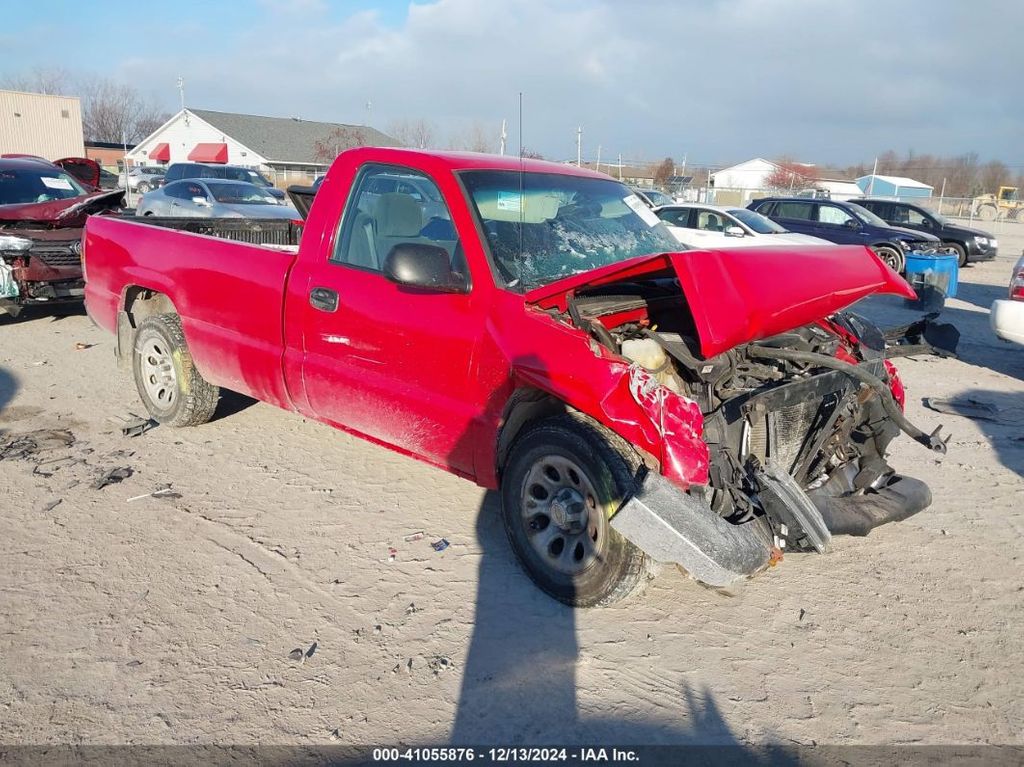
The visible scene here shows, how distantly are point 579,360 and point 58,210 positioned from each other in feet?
27.0

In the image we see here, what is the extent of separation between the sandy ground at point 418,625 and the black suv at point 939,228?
1632 centimetres

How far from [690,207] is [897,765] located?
562 inches

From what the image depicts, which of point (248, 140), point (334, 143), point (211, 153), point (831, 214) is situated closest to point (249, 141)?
point (248, 140)

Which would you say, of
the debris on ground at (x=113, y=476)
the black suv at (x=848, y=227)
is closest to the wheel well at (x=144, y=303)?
the debris on ground at (x=113, y=476)

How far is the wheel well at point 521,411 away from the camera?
3.52m

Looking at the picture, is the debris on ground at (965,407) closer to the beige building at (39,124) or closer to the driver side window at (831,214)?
the driver side window at (831,214)

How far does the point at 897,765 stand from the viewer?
2648 mm

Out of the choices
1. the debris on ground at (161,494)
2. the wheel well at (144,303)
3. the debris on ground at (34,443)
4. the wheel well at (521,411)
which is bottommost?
the debris on ground at (161,494)

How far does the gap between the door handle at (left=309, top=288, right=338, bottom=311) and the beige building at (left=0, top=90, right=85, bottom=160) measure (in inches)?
1550

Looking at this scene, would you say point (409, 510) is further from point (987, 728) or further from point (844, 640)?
point (987, 728)

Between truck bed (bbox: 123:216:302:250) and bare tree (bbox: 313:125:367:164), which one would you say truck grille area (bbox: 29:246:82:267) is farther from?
bare tree (bbox: 313:125:367:164)

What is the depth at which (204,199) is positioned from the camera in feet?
51.7

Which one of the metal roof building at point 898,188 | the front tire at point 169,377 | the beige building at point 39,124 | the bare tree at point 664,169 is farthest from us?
the metal roof building at point 898,188

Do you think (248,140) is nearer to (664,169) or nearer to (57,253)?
(664,169)
